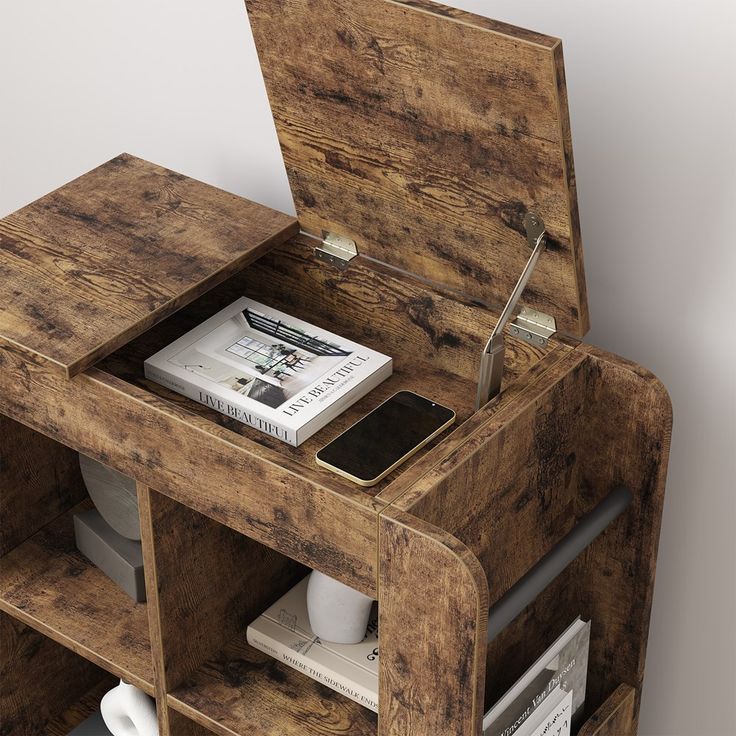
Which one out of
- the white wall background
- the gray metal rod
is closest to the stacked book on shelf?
the gray metal rod

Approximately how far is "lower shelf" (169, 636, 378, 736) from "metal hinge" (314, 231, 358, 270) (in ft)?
1.64

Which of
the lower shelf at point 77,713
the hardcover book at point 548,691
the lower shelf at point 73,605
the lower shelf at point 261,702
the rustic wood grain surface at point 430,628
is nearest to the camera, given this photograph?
the rustic wood grain surface at point 430,628

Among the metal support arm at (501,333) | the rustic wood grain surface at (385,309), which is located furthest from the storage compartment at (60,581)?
the metal support arm at (501,333)

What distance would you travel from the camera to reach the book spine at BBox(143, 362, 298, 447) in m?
1.50

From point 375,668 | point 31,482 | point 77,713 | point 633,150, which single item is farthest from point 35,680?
point 633,150

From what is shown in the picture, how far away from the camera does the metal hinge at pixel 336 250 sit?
167 cm

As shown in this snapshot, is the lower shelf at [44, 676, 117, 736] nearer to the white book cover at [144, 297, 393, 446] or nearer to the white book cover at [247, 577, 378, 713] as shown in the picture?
the white book cover at [247, 577, 378, 713]

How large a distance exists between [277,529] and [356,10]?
0.54 metres

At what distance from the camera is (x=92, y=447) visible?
5.00 feet

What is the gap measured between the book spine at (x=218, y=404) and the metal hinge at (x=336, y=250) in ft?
0.82

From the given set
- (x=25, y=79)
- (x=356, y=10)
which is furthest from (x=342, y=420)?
(x=25, y=79)

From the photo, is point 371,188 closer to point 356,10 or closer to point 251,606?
point 356,10

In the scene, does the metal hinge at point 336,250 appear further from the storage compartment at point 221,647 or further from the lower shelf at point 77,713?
the lower shelf at point 77,713

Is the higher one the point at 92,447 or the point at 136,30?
the point at 136,30
